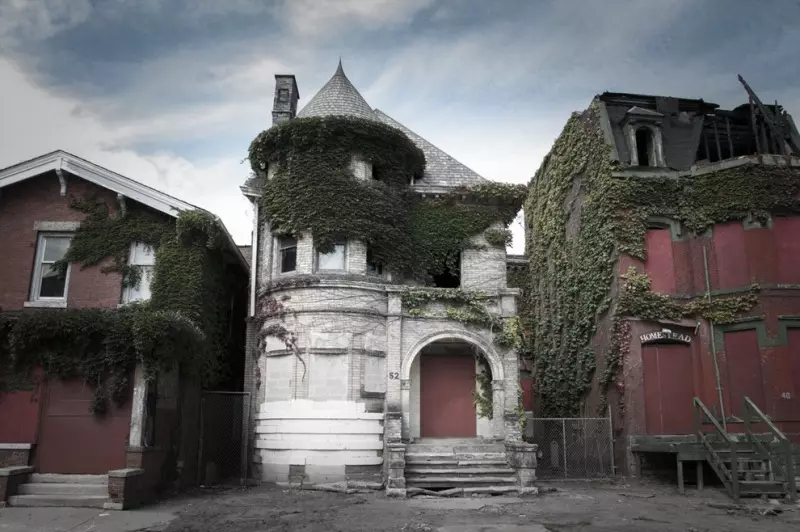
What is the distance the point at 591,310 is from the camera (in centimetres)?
2194

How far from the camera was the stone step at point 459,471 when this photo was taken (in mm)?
16578

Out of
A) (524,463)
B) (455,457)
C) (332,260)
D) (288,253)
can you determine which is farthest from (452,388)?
(288,253)

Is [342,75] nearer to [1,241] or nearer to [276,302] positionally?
[276,302]

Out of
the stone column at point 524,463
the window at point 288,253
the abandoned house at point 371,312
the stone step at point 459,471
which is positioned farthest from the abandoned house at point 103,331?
the stone column at point 524,463

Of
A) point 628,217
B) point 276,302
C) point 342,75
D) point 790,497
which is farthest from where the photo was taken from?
point 342,75

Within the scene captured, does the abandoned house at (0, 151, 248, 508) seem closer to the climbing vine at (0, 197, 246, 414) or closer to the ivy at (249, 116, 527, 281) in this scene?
the climbing vine at (0, 197, 246, 414)

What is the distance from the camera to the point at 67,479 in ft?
47.9

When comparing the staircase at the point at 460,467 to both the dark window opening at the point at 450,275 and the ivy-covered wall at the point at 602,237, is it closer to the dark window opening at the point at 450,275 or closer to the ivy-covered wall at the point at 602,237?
the dark window opening at the point at 450,275

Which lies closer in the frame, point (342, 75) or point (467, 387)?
point (467, 387)

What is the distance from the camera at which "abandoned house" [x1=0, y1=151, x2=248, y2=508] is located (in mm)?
14781

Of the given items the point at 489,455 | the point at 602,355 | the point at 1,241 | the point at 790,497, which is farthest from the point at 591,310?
the point at 1,241

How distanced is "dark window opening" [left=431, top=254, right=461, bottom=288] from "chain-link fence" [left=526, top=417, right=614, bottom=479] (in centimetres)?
497

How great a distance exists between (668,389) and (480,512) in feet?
29.2

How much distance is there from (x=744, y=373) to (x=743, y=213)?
15.4ft
